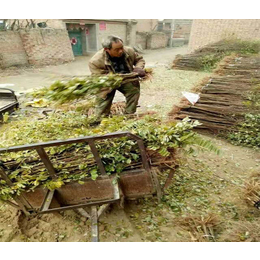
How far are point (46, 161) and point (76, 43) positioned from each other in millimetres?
16299

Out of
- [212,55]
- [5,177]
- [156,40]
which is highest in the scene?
[5,177]

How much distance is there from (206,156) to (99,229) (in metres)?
2.46

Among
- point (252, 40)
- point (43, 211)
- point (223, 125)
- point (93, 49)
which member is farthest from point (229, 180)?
point (93, 49)

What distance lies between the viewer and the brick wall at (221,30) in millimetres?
11949

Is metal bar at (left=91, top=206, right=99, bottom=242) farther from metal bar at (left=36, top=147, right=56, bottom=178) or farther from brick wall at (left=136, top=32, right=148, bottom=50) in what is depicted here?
brick wall at (left=136, top=32, right=148, bottom=50)

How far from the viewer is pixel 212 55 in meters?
11.0

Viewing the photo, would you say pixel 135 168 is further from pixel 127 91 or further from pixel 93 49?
pixel 93 49

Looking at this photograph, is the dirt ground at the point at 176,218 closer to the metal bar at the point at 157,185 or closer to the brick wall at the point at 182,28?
the metal bar at the point at 157,185

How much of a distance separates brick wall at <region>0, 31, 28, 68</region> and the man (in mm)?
10001

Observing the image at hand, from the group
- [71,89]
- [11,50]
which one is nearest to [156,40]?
[11,50]

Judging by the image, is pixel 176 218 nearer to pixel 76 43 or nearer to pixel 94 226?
pixel 94 226

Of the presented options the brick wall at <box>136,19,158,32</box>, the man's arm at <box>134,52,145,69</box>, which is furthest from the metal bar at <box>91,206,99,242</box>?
the brick wall at <box>136,19,158,32</box>

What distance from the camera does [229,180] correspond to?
3.29 m

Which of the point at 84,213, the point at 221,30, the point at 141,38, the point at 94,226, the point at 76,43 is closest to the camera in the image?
the point at 94,226
